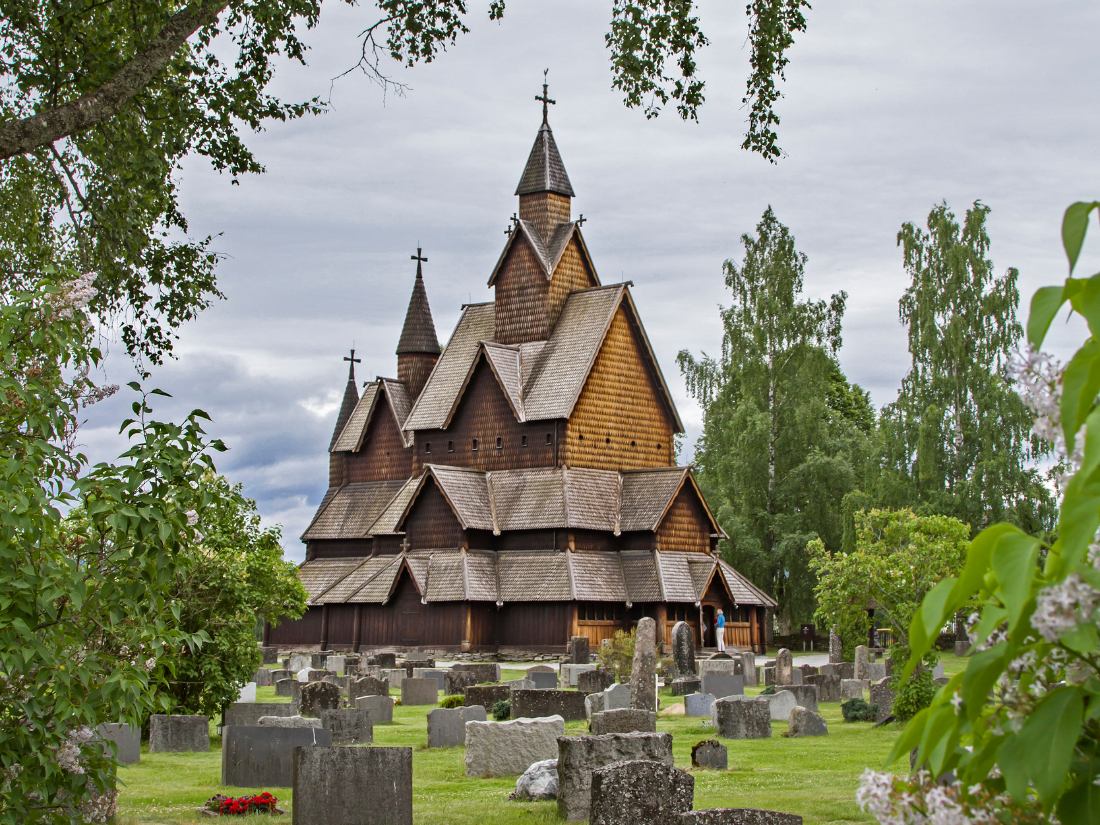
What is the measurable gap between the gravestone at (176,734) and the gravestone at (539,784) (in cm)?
646

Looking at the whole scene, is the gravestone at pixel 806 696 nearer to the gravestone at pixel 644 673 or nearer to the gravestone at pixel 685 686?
the gravestone at pixel 644 673

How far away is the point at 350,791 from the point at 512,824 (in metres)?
1.70

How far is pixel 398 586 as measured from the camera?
5272cm

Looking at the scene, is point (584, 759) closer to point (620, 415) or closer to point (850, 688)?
point (850, 688)

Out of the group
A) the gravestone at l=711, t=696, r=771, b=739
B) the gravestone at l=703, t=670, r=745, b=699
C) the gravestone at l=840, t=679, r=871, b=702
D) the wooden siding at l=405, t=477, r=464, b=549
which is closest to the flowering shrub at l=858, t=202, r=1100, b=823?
the gravestone at l=711, t=696, r=771, b=739

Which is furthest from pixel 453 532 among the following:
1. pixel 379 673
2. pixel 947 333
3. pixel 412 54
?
pixel 412 54

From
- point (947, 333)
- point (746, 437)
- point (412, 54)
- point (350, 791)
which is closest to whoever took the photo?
point (350, 791)

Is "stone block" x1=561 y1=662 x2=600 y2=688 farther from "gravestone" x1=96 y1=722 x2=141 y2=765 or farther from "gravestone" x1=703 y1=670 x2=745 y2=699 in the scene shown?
"gravestone" x1=96 y1=722 x2=141 y2=765

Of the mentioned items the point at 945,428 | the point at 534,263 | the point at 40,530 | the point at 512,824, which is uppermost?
the point at 534,263

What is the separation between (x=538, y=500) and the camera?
52.3 meters

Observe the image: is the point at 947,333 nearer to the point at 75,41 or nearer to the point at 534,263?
the point at 534,263

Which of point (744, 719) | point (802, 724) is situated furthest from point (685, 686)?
point (744, 719)

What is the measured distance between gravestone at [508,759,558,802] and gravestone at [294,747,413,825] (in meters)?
2.37

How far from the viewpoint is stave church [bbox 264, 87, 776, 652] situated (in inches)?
1988
